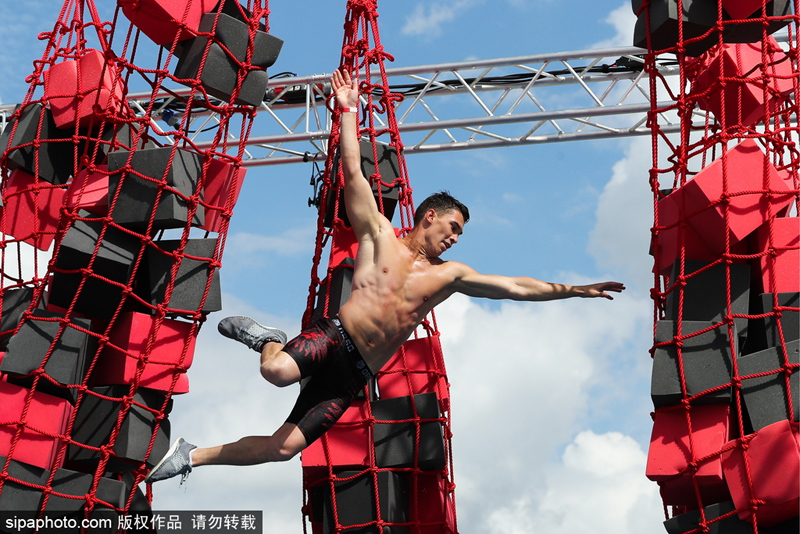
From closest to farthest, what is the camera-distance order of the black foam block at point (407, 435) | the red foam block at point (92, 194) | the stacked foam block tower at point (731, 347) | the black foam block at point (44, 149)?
the stacked foam block tower at point (731, 347)
the red foam block at point (92, 194)
the black foam block at point (407, 435)
the black foam block at point (44, 149)

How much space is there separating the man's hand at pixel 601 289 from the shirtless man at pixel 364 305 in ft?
0.05

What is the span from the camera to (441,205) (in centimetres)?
480

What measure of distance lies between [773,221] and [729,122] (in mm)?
723

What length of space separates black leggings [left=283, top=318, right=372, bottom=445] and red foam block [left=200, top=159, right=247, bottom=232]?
1.00m

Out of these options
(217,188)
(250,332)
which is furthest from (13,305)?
(250,332)

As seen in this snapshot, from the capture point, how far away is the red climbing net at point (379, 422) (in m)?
5.36

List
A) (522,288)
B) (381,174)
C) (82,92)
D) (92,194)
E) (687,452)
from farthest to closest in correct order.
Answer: (82,92) → (381,174) → (92,194) → (522,288) → (687,452)

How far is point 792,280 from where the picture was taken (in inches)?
176

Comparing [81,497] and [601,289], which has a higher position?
[601,289]

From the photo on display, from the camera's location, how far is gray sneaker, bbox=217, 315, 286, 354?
4707 millimetres

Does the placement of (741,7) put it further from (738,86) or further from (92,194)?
(92,194)

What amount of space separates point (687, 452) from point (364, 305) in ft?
5.42

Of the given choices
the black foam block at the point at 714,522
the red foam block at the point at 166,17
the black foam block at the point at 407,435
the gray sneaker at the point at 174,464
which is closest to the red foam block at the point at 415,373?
the black foam block at the point at 407,435

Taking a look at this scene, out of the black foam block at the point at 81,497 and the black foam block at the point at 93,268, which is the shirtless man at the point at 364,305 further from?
the black foam block at the point at 93,268
